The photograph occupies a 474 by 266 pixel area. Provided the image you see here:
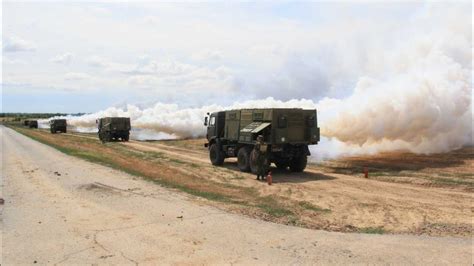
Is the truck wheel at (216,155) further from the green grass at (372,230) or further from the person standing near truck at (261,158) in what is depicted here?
the green grass at (372,230)

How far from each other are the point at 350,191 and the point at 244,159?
260 inches

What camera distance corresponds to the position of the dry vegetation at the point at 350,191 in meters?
11.3

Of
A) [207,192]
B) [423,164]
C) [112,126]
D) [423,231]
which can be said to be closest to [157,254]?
[423,231]

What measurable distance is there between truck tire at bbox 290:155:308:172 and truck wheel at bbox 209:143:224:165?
4283 mm

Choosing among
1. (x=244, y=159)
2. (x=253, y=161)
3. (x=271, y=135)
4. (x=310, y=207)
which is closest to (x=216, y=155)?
(x=244, y=159)

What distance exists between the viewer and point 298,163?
69.9 ft

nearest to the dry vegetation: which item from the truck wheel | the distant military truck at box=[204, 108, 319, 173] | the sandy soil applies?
the sandy soil

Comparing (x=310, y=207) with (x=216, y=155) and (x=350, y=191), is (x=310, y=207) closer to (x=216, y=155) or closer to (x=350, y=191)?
(x=350, y=191)

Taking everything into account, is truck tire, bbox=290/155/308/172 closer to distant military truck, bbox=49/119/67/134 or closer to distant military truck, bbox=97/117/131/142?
distant military truck, bbox=97/117/131/142

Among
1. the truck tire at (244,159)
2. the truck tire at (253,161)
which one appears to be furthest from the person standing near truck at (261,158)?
the truck tire at (244,159)

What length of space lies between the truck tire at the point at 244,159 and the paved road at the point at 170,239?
734cm

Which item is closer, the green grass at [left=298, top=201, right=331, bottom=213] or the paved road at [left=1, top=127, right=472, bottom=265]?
the paved road at [left=1, top=127, right=472, bottom=265]

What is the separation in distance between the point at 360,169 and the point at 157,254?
15466 mm

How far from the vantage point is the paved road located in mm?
8094
